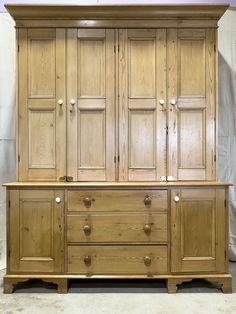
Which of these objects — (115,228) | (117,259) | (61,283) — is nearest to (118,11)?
(115,228)

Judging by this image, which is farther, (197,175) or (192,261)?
(197,175)

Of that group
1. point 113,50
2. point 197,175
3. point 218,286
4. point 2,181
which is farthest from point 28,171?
point 218,286

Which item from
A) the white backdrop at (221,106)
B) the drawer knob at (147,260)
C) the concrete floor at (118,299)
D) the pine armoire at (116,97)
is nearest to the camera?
the concrete floor at (118,299)

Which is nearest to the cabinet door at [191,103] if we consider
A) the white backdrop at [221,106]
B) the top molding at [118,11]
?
the top molding at [118,11]

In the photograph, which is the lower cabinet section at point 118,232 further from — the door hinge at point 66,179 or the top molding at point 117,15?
the top molding at point 117,15

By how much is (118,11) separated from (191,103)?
871mm

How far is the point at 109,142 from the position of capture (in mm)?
2355

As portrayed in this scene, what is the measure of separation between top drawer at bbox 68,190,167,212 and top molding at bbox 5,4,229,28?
1250 millimetres

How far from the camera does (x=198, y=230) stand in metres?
2.21

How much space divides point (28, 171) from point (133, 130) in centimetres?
86

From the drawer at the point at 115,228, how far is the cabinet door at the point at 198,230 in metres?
0.13

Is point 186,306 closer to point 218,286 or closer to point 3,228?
point 218,286

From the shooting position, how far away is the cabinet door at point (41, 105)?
92.8 inches

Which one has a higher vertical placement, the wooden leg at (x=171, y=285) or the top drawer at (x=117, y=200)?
the top drawer at (x=117, y=200)
